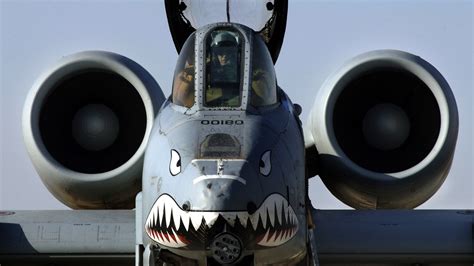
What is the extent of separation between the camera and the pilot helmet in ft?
34.0

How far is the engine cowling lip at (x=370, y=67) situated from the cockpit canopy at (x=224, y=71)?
1779 millimetres

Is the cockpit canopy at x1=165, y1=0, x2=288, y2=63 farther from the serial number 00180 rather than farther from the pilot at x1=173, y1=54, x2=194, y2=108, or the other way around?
the serial number 00180

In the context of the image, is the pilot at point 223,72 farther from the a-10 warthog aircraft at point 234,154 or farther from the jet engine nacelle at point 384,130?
the jet engine nacelle at point 384,130

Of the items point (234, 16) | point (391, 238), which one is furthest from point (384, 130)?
point (234, 16)

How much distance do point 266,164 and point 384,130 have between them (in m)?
3.22

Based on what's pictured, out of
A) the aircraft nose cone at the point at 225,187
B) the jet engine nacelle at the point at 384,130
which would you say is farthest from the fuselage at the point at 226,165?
the jet engine nacelle at the point at 384,130

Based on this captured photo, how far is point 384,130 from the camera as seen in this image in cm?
1245

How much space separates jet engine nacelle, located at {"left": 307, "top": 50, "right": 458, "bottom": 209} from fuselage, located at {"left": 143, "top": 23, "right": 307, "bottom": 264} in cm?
169

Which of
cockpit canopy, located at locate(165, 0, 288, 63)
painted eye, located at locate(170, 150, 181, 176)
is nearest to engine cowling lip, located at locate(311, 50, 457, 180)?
cockpit canopy, located at locate(165, 0, 288, 63)

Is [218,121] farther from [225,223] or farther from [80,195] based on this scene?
[80,195]

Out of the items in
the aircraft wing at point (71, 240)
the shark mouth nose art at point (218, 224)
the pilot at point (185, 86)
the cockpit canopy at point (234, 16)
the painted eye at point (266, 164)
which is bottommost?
the shark mouth nose art at point (218, 224)

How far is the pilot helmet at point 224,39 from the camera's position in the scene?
1035 cm

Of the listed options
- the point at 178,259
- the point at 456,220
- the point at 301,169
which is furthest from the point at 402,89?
the point at 178,259

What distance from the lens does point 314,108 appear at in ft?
41.2
